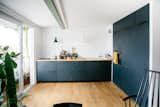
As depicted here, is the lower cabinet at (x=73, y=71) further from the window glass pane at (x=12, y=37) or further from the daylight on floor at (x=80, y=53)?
the window glass pane at (x=12, y=37)

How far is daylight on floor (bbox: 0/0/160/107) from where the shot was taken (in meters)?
2.79

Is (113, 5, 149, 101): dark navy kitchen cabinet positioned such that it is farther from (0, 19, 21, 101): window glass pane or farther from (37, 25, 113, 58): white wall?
(0, 19, 21, 101): window glass pane

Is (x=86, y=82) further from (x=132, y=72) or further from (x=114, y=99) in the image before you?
(x=132, y=72)

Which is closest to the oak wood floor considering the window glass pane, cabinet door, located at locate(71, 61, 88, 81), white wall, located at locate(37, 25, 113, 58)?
cabinet door, located at locate(71, 61, 88, 81)

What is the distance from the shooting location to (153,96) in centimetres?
270

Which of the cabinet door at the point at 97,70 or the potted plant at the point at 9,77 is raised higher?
the potted plant at the point at 9,77

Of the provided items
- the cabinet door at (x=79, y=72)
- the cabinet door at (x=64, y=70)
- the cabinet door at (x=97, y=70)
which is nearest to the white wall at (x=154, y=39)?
the cabinet door at (x=97, y=70)

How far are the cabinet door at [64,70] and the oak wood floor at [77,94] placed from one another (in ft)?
1.02

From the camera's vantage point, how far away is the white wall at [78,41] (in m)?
6.57

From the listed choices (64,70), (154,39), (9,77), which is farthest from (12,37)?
(154,39)

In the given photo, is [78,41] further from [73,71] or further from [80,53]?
[73,71]

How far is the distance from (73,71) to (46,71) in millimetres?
1002

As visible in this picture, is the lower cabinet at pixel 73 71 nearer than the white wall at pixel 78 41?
Yes

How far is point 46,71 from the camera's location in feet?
19.1
